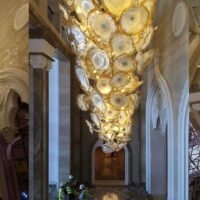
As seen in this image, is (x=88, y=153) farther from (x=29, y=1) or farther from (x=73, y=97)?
A: (x=29, y=1)

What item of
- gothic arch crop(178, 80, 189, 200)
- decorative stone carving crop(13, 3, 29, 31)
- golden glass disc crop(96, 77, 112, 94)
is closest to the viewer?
decorative stone carving crop(13, 3, 29, 31)

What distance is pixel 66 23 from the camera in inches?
102

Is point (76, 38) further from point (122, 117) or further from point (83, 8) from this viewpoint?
point (122, 117)

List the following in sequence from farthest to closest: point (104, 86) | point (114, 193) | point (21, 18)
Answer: point (114, 193) < point (104, 86) < point (21, 18)

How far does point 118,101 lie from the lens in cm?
252

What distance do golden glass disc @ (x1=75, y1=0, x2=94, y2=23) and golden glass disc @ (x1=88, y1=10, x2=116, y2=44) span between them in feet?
0.15

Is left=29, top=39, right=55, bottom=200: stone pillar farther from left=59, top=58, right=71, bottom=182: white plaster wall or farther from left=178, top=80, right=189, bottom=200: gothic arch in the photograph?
left=178, top=80, right=189, bottom=200: gothic arch

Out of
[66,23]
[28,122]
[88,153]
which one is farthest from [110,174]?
[66,23]

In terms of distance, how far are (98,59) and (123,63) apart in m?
0.20

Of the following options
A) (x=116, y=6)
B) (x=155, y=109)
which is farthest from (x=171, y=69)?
(x=116, y=6)

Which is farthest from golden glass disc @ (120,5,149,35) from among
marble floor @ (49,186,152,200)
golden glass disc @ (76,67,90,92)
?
marble floor @ (49,186,152,200)

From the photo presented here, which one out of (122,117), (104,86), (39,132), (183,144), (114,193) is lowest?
(114,193)

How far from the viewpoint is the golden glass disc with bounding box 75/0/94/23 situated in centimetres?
250

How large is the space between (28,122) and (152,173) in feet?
3.50
